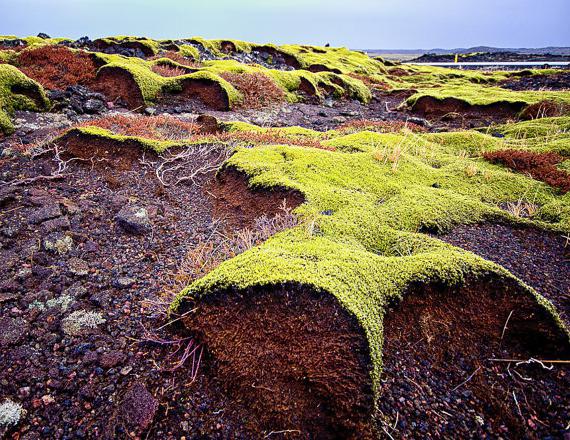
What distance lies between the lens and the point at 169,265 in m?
4.96

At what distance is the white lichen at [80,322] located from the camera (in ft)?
12.3

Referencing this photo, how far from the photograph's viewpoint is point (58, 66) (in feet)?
53.1

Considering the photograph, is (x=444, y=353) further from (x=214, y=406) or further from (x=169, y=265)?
(x=169, y=265)

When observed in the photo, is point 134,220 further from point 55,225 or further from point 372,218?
point 372,218

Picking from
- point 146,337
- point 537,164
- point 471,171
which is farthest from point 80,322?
point 537,164

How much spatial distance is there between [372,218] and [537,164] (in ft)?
17.9

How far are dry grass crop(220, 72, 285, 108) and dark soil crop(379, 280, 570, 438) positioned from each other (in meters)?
15.4

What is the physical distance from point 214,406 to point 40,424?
1443 mm

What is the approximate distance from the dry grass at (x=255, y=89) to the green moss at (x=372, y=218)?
9660mm

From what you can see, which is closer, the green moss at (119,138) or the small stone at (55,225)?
the small stone at (55,225)

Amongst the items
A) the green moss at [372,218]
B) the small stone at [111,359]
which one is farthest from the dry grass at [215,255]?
the small stone at [111,359]

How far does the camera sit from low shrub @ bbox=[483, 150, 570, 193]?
7148 millimetres

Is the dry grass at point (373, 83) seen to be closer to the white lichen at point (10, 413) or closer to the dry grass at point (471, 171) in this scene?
the dry grass at point (471, 171)

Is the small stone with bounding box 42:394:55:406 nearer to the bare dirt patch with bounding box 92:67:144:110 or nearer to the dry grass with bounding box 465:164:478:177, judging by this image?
the dry grass with bounding box 465:164:478:177
